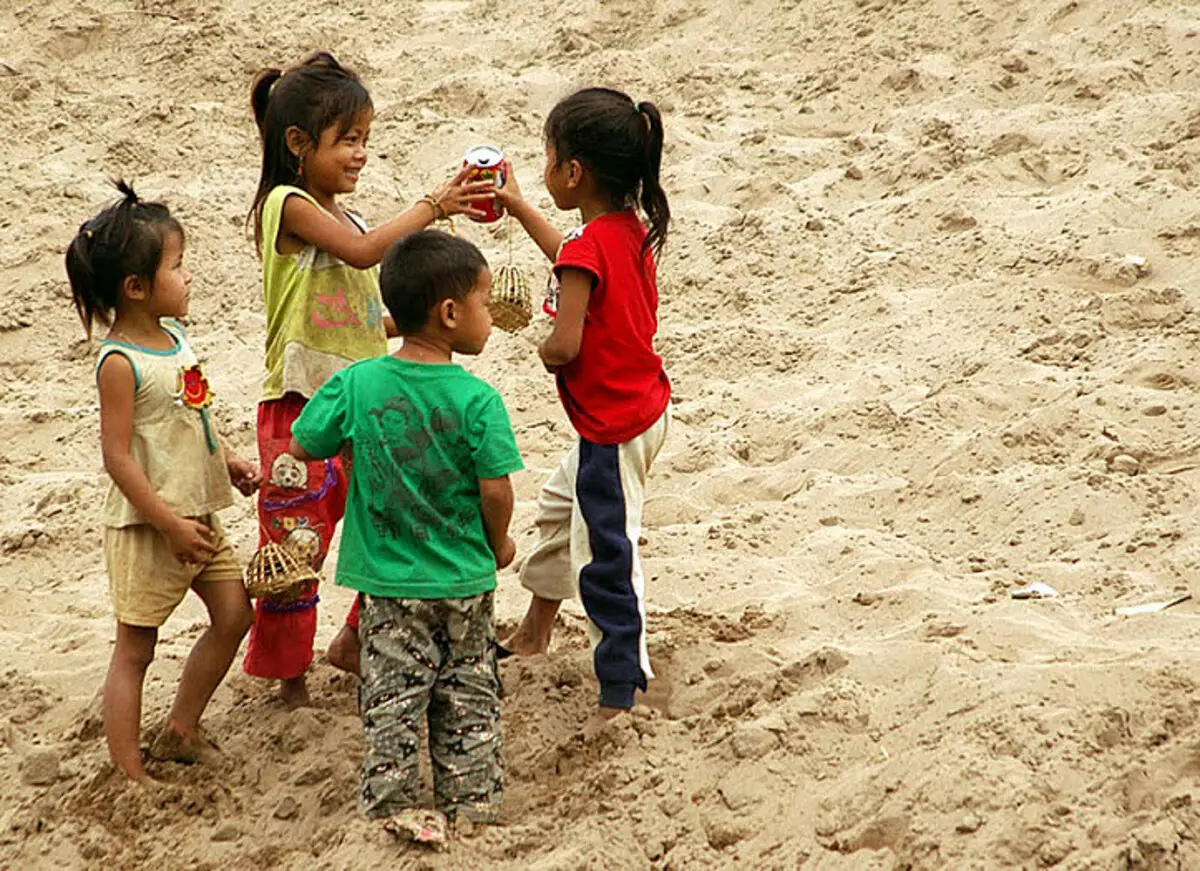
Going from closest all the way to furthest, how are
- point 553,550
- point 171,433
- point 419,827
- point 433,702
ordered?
point 419,827 < point 433,702 < point 171,433 < point 553,550

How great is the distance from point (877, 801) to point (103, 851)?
1712mm

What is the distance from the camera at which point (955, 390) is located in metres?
5.12

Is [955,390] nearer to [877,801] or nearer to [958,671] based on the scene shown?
[958,671]

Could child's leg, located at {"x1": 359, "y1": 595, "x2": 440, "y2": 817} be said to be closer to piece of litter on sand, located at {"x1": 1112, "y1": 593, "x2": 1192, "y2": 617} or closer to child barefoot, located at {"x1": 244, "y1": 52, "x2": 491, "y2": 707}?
child barefoot, located at {"x1": 244, "y1": 52, "x2": 491, "y2": 707}

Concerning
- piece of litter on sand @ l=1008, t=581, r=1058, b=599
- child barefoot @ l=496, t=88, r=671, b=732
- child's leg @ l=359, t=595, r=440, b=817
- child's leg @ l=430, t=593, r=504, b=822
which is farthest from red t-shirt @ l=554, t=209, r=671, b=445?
piece of litter on sand @ l=1008, t=581, r=1058, b=599

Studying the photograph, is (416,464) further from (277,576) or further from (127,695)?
(127,695)

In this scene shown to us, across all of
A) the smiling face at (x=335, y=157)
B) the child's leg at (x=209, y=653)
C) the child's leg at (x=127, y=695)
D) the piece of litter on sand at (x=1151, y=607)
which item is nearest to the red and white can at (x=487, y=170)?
the smiling face at (x=335, y=157)

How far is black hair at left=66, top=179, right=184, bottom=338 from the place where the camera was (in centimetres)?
333

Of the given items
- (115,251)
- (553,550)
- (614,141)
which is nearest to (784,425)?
(553,550)

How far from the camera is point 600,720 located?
11.7ft

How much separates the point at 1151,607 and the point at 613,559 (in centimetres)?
132

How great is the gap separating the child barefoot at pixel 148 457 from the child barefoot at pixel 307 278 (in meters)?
0.15

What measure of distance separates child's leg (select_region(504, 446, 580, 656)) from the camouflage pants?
1.78ft

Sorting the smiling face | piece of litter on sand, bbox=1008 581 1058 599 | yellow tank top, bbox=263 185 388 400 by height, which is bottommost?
piece of litter on sand, bbox=1008 581 1058 599
